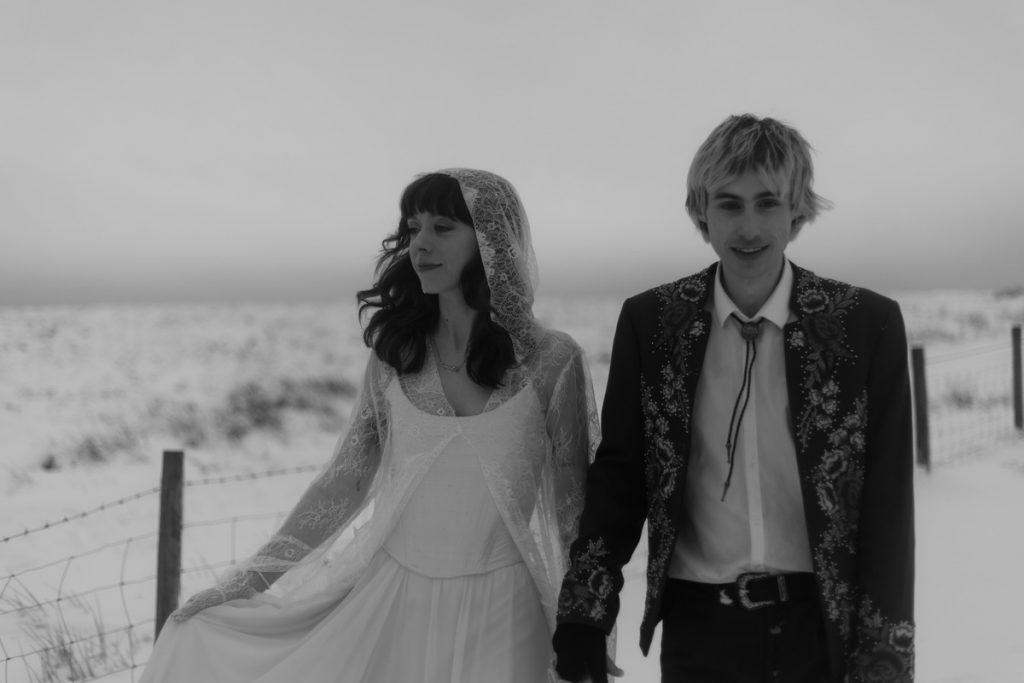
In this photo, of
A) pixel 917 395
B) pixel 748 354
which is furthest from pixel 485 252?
pixel 917 395

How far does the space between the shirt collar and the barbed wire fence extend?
2.38 m

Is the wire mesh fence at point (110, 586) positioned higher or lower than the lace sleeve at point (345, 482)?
lower

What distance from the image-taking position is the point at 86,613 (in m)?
5.09

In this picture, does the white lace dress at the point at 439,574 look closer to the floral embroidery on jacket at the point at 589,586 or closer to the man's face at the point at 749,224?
the floral embroidery on jacket at the point at 589,586

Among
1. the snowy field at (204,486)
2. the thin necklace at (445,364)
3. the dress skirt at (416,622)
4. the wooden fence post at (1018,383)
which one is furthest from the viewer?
the wooden fence post at (1018,383)

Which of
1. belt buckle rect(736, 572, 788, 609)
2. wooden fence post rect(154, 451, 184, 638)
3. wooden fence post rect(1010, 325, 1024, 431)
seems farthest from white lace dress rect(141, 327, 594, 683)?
wooden fence post rect(1010, 325, 1024, 431)

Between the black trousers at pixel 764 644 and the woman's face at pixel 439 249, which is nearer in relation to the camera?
the black trousers at pixel 764 644

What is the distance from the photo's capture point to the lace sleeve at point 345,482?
8.67ft

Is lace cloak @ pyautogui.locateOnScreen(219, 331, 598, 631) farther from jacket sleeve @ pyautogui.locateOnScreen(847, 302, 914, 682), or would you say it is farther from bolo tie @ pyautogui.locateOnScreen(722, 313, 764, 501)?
jacket sleeve @ pyautogui.locateOnScreen(847, 302, 914, 682)

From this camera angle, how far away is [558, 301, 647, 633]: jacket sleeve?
201cm

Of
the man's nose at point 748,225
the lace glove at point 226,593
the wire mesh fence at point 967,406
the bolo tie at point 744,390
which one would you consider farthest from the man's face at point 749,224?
the wire mesh fence at point 967,406

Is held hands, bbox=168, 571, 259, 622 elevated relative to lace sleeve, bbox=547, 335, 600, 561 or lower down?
lower down

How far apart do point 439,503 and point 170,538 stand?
214 cm

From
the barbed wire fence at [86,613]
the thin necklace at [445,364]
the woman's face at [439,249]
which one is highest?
the woman's face at [439,249]
